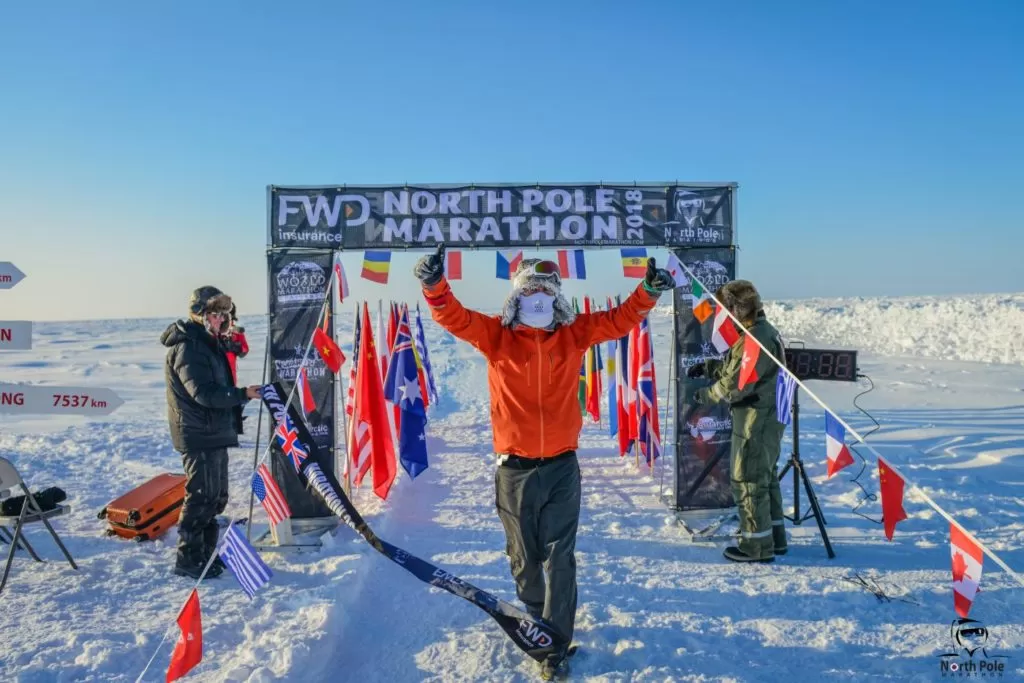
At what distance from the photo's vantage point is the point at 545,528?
3553mm

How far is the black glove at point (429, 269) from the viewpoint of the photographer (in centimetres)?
332

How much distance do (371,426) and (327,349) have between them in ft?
4.69

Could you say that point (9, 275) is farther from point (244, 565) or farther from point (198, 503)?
point (244, 565)

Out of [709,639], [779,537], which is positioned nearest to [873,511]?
[779,537]

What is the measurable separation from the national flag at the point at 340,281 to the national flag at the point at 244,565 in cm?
312

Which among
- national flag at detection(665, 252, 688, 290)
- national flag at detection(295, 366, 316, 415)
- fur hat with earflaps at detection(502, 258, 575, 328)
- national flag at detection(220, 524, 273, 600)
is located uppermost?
national flag at detection(665, 252, 688, 290)

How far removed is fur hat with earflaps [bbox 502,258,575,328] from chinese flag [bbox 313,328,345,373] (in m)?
2.62

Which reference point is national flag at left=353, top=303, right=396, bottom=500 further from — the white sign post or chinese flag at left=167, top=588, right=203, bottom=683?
chinese flag at left=167, top=588, right=203, bottom=683

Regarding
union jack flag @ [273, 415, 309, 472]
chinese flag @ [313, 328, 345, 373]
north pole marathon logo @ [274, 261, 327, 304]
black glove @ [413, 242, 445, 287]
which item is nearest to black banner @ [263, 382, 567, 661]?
union jack flag @ [273, 415, 309, 472]

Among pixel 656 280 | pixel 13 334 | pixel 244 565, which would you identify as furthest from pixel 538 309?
pixel 13 334

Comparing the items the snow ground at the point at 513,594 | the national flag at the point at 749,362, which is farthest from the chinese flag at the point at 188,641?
the national flag at the point at 749,362

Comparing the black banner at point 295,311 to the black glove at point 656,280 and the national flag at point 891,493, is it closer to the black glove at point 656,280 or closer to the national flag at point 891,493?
the black glove at point 656,280

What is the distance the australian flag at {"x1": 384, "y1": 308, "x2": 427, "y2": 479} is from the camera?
699 cm

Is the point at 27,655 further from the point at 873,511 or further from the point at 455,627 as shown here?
the point at 873,511
